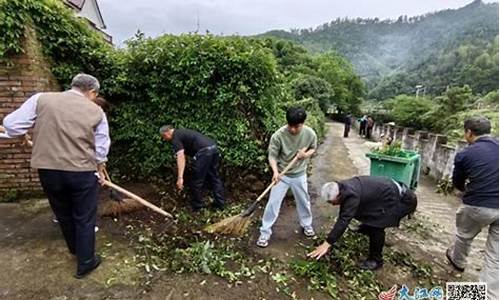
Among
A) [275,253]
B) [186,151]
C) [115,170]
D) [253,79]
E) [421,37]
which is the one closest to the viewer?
[275,253]

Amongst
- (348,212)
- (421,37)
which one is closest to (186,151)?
(348,212)

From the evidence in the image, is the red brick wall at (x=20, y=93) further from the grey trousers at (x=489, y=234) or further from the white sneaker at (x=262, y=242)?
the grey trousers at (x=489, y=234)

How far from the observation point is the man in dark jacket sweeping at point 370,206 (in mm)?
3031

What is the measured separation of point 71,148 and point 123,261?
52.0 inches

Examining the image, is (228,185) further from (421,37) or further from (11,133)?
(421,37)

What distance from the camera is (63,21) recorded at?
473 centimetres

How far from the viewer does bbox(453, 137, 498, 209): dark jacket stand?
2988 mm

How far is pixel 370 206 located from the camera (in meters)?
3.21

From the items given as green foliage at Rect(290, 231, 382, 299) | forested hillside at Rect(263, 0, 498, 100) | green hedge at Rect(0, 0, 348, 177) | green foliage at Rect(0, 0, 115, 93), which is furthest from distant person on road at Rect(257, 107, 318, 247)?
forested hillside at Rect(263, 0, 498, 100)

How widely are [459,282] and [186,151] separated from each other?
3660 millimetres

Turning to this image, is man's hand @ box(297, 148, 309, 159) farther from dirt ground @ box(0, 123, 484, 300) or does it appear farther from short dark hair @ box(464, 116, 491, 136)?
short dark hair @ box(464, 116, 491, 136)

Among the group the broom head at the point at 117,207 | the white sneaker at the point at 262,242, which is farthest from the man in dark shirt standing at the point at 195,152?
the white sneaker at the point at 262,242

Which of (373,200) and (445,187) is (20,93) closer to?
(373,200)

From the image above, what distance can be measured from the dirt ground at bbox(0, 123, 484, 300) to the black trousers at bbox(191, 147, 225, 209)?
31.2 inches
